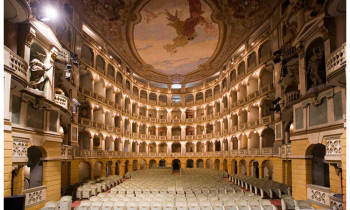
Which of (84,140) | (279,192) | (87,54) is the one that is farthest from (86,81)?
(279,192)

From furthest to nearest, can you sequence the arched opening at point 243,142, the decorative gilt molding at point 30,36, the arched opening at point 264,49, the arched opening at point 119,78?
the arched opening at point 119,78, the arched opening at point 243,142, the arched opening at point 264,49, the decorative gilt molding at point 30,36

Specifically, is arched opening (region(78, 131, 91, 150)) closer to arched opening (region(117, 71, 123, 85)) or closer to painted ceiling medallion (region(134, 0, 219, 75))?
arched opening (region(117, 71, 123, 85))

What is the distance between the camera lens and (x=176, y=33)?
1609 inches

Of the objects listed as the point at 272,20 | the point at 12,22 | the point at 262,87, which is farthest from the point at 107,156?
the point at 272,20

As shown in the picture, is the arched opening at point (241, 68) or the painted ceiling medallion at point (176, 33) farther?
the arched opening at point (241, 68)

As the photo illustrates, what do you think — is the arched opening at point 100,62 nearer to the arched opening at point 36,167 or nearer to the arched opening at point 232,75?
the arched opening at point 232,75

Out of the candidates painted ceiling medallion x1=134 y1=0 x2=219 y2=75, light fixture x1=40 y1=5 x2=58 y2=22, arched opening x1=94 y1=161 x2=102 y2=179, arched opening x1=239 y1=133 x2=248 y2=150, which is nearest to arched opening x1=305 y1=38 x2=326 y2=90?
light fixture x1=40 y1=5 x2=58 y2=22

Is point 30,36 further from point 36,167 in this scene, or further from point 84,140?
point 84,140

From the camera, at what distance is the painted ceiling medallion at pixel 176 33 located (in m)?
35.5

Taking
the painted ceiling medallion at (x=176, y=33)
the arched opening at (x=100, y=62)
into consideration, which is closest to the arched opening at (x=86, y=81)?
the arched opening at (x=100, y=62)

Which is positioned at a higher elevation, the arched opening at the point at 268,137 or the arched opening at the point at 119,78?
the arched opening at the point at 119,78

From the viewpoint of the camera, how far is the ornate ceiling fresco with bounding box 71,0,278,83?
105ft

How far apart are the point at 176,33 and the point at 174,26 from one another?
1706 mm

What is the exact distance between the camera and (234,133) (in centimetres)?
3909
